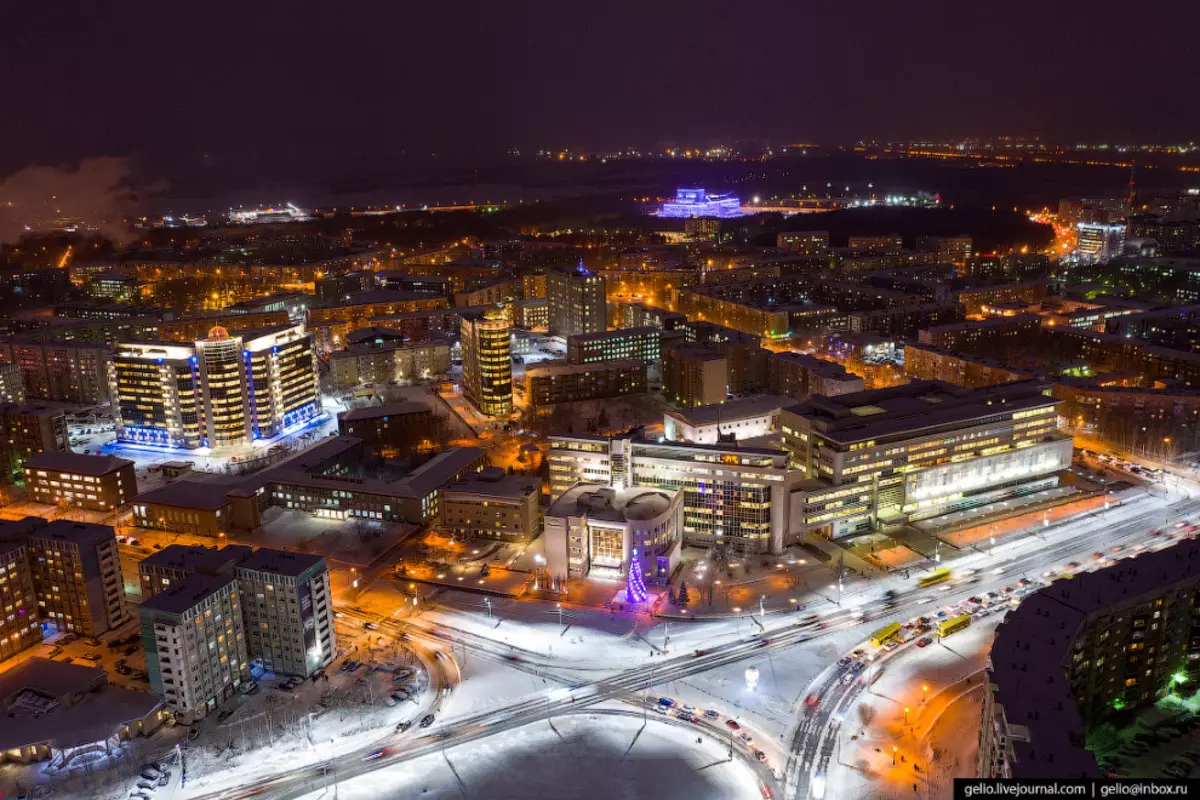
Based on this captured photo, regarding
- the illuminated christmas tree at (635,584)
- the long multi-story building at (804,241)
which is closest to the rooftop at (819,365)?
the illuminated christmas tree at (635,584)

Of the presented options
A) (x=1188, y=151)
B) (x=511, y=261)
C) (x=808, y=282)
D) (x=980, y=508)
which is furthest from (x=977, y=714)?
(x=1188, y=151)

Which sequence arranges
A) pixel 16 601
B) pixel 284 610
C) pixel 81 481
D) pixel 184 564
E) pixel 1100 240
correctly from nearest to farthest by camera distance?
pixel 284 610, pixel 184 564, pixel 16 601, pixel 81 481, pixel 1100 240

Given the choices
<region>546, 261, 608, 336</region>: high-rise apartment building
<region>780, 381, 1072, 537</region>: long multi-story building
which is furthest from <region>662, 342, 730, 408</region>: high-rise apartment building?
<region>546, 261, 608, 336</region>: high-rise apartment building

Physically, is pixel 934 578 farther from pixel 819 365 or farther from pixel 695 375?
pixel 819 365

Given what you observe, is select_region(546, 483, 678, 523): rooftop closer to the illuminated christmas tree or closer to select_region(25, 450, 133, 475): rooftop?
the illuminated christmas tree

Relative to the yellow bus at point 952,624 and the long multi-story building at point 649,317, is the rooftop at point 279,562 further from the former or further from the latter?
the long multi-story building at point 649,317

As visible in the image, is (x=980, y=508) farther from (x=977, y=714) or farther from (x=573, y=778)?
(x=573, y=778)

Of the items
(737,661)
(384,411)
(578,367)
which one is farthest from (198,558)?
(578,367)
